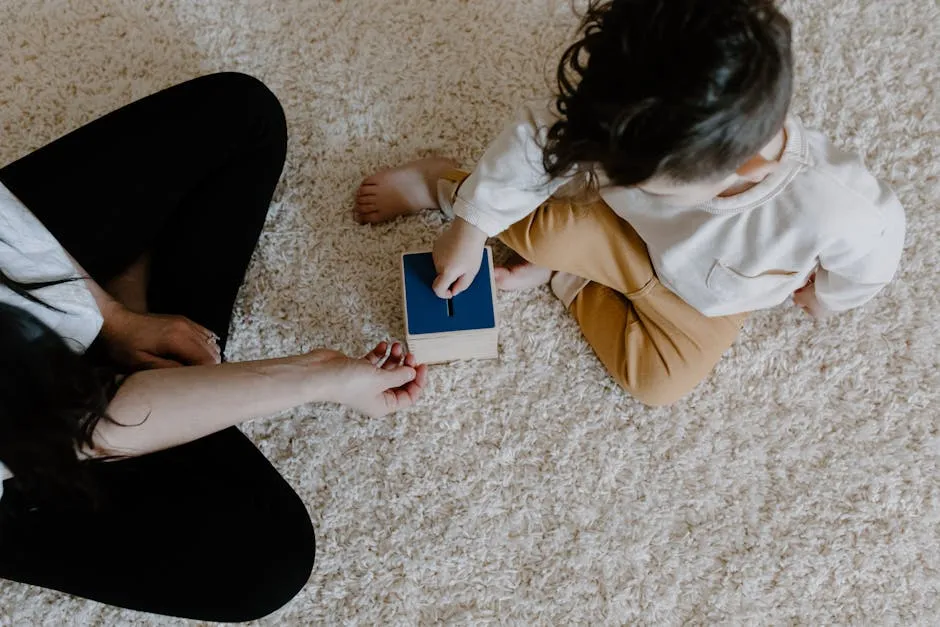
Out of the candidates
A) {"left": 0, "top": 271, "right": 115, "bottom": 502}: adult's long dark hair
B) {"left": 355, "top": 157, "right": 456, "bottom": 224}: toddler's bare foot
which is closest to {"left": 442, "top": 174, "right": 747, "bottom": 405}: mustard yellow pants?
{"left": 355, "top": 157, "right": 456, "bottom": 224}: toddler's bare foot

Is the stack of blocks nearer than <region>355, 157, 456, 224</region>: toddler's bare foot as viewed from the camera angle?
Yes

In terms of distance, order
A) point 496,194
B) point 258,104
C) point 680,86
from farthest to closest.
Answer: point 258,104
point 496,194
point 680,86

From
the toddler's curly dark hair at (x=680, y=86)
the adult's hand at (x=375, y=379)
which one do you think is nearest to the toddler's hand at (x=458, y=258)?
the adult's hand at (x=375, y=379)

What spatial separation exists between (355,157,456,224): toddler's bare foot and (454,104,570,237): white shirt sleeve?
0.15 metres

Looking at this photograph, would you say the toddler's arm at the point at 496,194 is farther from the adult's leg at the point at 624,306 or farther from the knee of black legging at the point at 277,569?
the knee of black legging at the point at 277,569

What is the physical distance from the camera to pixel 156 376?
0.69 metres

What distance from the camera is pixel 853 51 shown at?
0.99 metres

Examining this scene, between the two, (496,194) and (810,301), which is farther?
(810,301)

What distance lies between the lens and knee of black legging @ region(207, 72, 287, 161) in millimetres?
850

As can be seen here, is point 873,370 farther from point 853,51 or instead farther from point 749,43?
point 749,43

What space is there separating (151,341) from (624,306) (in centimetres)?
56

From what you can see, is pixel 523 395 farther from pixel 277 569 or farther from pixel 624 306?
pixel 277 569

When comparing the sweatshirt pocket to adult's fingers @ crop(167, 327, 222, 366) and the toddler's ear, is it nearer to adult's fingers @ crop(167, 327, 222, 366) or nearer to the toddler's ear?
the toddler's ear

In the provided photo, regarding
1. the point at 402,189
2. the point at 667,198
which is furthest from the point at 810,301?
the point at 402,189
